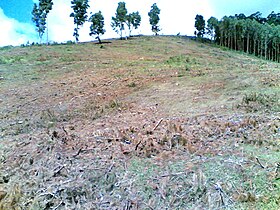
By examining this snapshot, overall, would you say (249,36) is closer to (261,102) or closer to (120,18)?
(120,18)

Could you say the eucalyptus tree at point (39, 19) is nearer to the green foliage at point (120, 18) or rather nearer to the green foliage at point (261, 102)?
the green foliage at point (120, 18)

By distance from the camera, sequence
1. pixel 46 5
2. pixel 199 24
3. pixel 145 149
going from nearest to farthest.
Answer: pixel 145 149
pixel 46 5
pixel 199 24

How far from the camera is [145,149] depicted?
4.28 meters

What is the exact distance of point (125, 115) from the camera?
620 centimetres

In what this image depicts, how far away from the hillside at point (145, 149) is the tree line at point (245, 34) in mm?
35820

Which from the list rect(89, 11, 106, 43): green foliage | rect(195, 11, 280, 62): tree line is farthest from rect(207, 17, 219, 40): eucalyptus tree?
rect(89, 11, 106, 43): green foliage

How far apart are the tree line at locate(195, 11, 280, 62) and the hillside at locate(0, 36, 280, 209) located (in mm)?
35820

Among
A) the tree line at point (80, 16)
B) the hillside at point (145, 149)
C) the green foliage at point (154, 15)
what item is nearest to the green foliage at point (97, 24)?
the tree line at point (80, 16)

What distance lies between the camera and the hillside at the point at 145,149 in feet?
10.8

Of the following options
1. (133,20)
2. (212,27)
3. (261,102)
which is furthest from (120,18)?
(261,102)

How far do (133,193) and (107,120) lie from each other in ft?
8.94

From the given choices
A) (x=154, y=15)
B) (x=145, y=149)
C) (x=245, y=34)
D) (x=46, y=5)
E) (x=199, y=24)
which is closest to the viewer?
(x=145, y=149)

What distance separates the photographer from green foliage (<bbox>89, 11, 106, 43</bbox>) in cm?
3198

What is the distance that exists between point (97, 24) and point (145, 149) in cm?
2998
